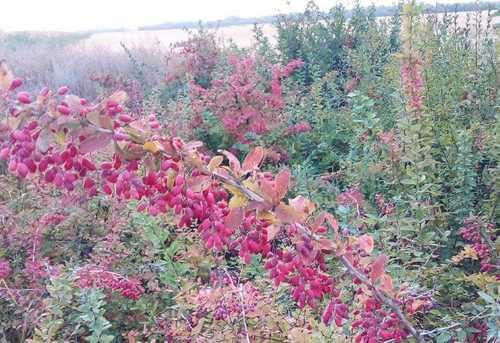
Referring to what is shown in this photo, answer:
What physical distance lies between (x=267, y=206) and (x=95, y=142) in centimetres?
45

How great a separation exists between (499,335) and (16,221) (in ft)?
10.1

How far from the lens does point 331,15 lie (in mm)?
7695

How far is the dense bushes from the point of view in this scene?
1.32 metres

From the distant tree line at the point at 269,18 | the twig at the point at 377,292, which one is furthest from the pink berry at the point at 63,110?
the distant tree line at the point at 269,18

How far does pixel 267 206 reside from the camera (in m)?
1.35

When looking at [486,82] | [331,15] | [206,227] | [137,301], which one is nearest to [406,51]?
[486,82]

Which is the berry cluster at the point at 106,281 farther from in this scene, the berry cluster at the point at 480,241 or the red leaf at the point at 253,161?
the berry cluster at the point at 480,241

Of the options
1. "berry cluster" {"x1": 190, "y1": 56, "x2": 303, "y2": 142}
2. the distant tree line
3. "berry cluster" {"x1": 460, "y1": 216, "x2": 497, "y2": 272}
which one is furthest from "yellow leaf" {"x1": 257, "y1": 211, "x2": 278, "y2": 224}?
A: the distant tree line

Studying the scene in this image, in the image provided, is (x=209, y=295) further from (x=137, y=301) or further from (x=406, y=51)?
(x=406, y=51)

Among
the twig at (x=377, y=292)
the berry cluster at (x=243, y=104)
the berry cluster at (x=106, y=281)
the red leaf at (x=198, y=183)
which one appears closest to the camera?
the red leaf at (x=198, y=183)

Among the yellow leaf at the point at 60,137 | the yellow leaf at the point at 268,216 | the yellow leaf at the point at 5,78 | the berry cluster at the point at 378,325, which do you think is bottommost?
the berry cluster at the point at 378,325

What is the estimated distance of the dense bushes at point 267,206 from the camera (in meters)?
1.32

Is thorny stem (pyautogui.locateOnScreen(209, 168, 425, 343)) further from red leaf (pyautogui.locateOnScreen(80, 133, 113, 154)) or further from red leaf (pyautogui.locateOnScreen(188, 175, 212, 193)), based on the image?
red leaf (pyautogui.locateOnScreen(80, 133, 113, 154))

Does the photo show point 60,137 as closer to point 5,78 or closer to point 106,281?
point 5,78
